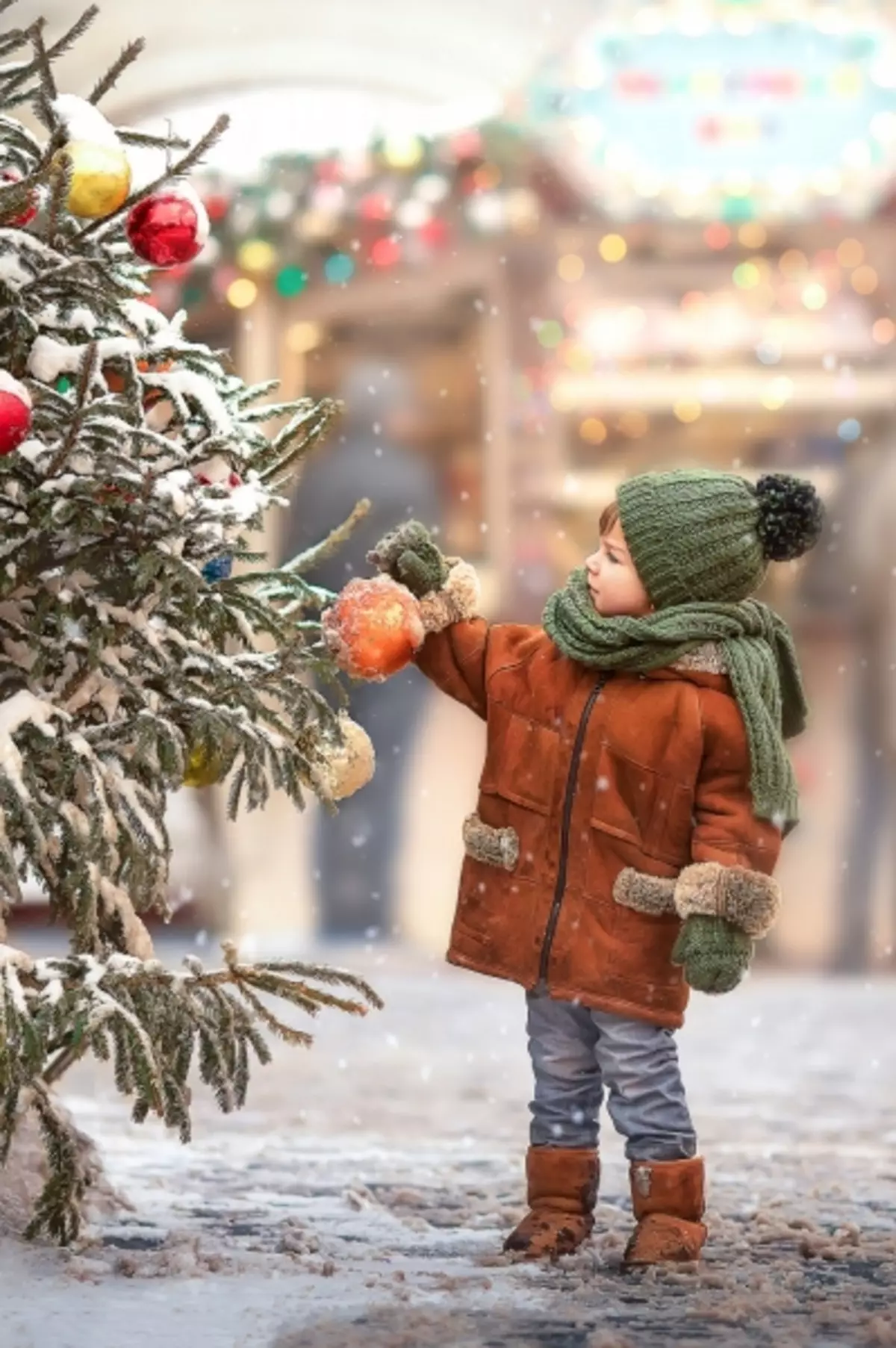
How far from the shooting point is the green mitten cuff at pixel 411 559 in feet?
8.77

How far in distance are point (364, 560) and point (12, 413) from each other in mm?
4675

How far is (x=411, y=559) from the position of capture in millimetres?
2664

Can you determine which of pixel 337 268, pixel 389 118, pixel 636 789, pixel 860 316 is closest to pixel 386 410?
pixel 337 268

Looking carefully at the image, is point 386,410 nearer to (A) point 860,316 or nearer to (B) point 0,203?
(A) point 860,316

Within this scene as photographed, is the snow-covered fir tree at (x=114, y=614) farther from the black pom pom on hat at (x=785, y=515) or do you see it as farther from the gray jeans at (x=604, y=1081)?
the black pom pom on hat at (x=785, y=515)

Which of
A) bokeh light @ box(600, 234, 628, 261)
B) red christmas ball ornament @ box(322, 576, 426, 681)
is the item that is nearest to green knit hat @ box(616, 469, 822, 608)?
red christmas ball ornament @ box(322, 576, 426, 681)

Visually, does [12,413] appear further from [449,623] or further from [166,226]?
[449,623]

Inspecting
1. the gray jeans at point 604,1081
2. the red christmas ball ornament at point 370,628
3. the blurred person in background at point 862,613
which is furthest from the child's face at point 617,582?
the blurred person in background at point 862,613

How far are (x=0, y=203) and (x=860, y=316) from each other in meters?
5.00

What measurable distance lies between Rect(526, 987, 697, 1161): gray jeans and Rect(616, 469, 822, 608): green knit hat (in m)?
0.57

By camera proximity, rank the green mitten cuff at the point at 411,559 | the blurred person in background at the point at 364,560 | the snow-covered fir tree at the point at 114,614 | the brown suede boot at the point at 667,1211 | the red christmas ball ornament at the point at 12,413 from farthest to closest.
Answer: the blurred person in background at the point at 364,560 → the green mitten cuff at the point at 411,559 → the brown suede boot at the point at 667,1211 → the snow-covered fir tree at the point at 114,614 → the red christmas ball ornament at the point at 12,413

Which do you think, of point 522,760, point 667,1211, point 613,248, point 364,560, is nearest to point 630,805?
point 522,760

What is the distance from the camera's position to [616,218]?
267 inches

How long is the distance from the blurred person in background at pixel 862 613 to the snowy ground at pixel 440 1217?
4.95ft
